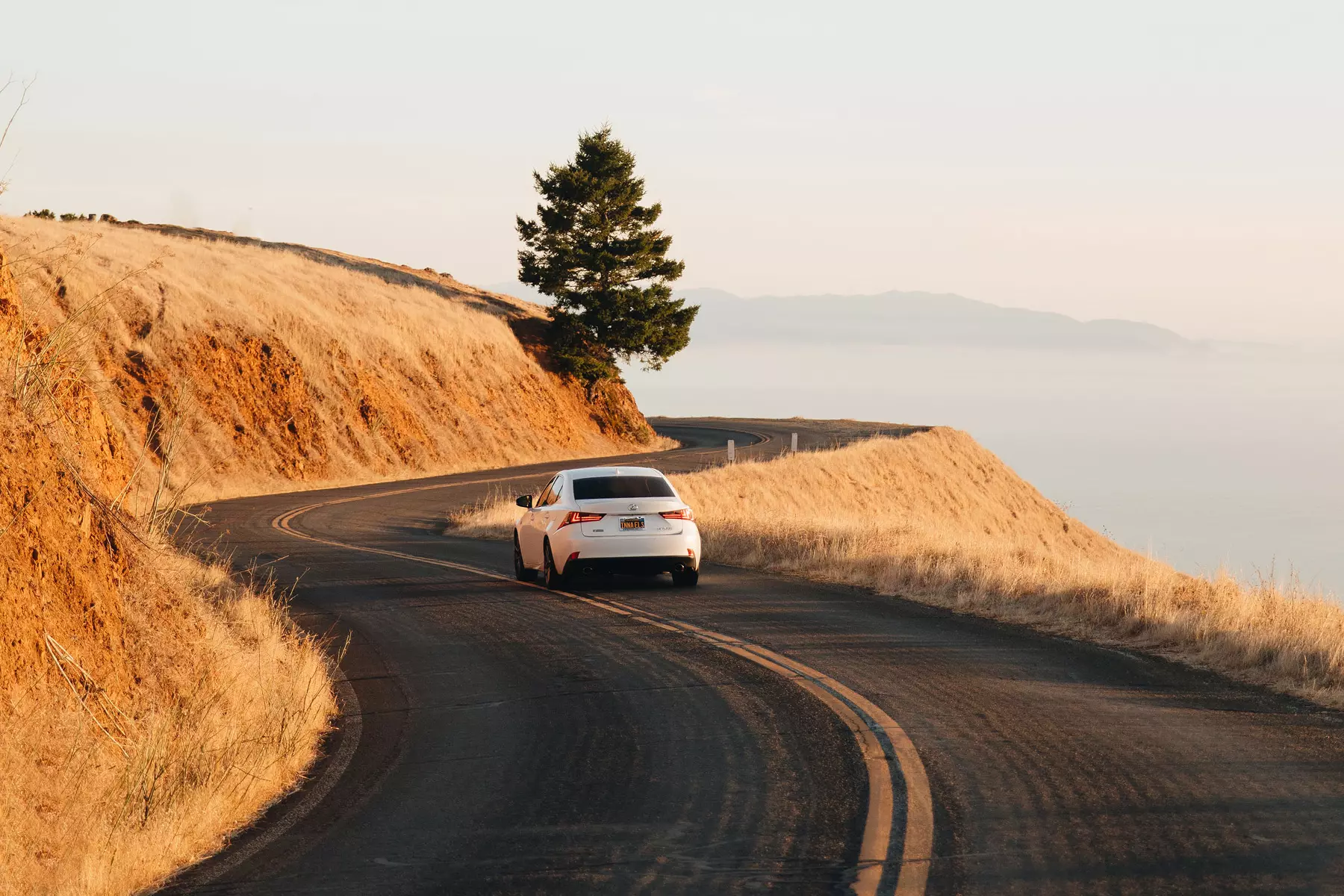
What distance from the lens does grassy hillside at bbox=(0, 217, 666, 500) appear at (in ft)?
132

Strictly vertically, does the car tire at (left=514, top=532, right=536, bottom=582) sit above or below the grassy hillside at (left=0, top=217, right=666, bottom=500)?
below

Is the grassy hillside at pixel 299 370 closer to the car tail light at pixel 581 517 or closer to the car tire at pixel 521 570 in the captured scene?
the car tire at pixel 521 570

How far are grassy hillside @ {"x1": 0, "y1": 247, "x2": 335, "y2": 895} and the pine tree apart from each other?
47299 millimetres

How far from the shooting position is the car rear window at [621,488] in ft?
53.0

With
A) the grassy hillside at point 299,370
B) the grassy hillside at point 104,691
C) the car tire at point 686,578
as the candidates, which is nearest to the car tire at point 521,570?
the car tire at point 686,578

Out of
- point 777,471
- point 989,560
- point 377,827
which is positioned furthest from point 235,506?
point 377,827

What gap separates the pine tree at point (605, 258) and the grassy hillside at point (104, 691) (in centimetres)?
4730

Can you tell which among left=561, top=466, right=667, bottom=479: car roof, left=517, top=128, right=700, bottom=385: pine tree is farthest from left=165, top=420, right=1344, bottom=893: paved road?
left=517, top=128, right=700, bottom=385: pine tree

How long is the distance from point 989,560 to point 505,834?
12.5 metres

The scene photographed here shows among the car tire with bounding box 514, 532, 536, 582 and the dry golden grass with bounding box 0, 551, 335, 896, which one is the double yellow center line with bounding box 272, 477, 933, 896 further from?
the dry golden grass with bounding box 0, 551, 335, 896

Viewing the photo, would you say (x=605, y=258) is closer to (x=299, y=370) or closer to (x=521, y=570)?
(x=299, y=370)

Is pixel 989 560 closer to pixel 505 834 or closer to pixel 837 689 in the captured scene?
pixel 837 689

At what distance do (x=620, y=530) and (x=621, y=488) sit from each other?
791mm

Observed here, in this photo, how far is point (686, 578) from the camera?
16422mm
